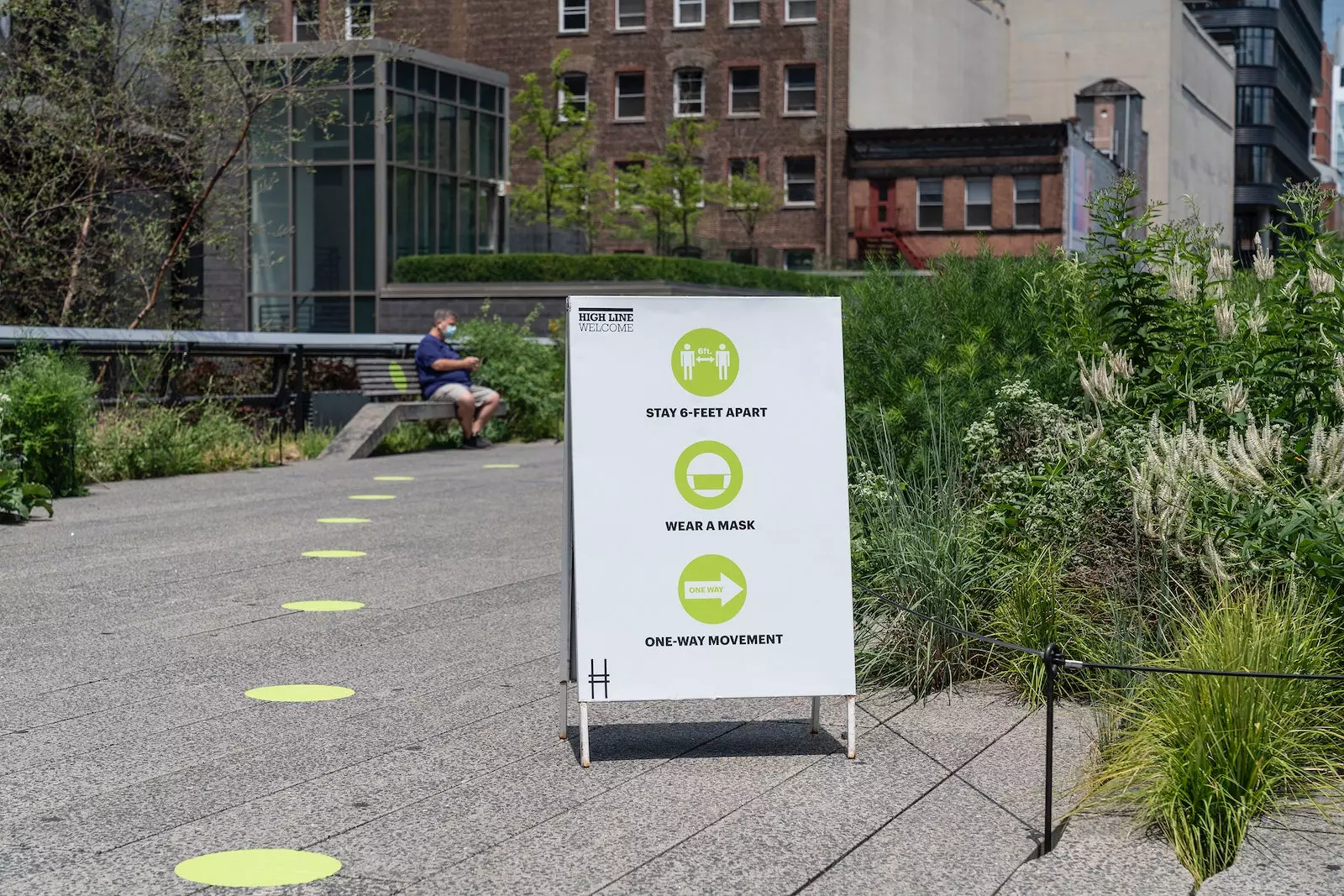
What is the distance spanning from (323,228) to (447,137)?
409 centimetres

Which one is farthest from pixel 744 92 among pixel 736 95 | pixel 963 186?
pixel 963 186

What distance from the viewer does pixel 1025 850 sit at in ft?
15.5

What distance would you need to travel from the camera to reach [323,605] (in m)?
8.69

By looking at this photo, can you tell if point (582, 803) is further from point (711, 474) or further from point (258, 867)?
point (711, 474)

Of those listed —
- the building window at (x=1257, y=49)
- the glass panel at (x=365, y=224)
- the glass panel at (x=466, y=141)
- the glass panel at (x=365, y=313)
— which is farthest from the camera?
A: the building window at (x=1257, y=49)

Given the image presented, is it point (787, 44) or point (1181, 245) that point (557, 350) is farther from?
point (787, 44)

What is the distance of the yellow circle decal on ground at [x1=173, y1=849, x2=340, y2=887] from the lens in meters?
4.34

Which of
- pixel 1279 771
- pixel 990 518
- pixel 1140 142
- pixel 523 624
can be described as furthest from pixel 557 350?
pixel 1140 142

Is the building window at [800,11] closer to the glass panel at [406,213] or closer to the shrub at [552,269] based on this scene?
the shrub at [552,269]

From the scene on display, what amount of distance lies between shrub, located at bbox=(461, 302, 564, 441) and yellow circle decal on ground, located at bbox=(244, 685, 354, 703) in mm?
14222

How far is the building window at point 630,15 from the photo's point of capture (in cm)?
5675

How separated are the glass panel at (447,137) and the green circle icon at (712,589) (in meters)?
39.5

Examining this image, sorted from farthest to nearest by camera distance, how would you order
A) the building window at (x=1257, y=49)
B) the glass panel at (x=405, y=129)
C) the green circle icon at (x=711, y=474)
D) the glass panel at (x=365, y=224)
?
the building window at (x=1257, y=49)
the glass panel at (x=365, y=224)
the glass panel at (x=405, y=129)
the green circle icon at (x=711, y=474)

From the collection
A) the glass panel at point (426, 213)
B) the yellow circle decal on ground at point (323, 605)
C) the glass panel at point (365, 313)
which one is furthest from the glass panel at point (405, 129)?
the yellow circle decal on ground at point (323, 605)
